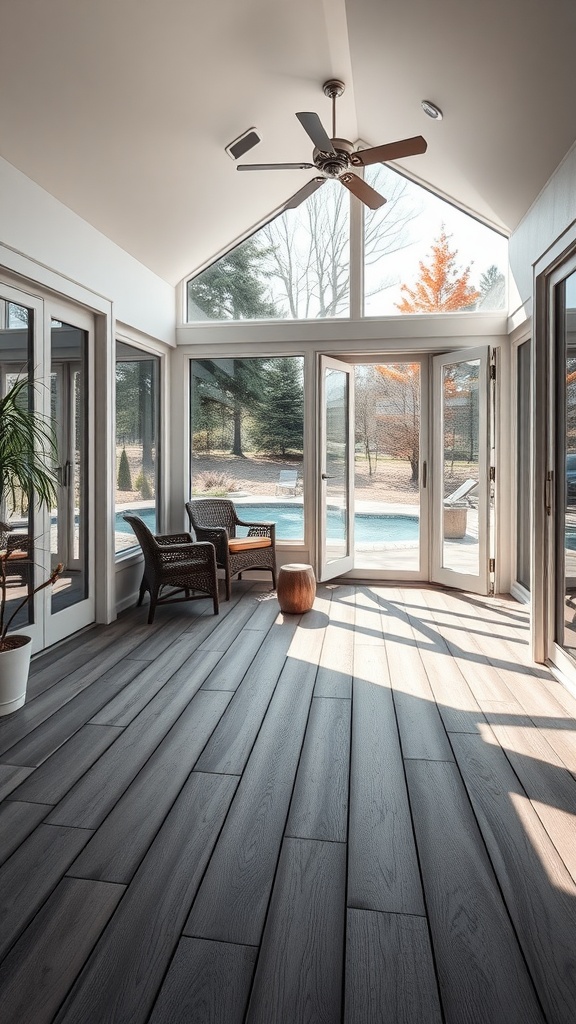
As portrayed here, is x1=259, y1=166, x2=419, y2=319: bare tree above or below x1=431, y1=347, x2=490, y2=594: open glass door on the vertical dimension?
above

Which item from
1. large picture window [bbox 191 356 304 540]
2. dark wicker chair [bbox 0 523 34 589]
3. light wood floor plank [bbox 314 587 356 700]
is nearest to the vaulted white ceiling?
large picture window [bbox 191 356 304 540]

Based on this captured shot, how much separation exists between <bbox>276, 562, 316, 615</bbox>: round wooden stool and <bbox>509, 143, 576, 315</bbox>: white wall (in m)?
2.58

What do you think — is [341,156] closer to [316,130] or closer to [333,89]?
[316,130]

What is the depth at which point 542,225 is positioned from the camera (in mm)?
3695

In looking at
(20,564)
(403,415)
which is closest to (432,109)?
(20,564)

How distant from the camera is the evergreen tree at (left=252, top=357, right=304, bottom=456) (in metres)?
5.84

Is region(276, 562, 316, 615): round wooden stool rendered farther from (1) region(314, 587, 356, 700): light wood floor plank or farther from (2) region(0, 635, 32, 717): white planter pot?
(2) region(0, 635, 32, 717): white planter pot

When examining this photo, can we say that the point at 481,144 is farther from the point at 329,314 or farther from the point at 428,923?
the point at 428,923

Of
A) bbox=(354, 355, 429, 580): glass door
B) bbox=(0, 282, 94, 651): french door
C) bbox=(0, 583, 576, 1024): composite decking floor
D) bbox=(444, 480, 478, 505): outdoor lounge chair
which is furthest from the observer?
bbox=(354, 355, 429, 580): glass door

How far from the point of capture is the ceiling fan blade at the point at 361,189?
351cm

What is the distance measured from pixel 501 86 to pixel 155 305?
10.2 ft

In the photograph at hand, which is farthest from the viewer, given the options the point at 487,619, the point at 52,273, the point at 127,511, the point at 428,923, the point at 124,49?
the point at 127,511

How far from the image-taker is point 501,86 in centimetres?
328

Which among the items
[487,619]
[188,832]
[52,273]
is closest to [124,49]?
[52,273]
